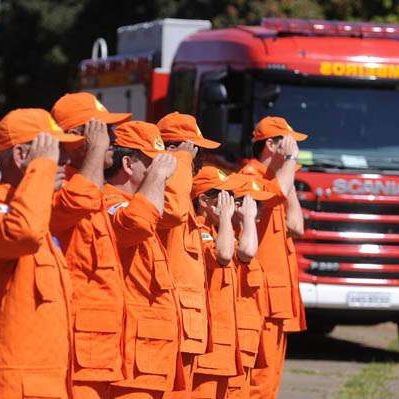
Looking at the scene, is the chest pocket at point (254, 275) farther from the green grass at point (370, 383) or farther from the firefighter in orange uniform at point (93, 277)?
the green grass at point (370, 383)

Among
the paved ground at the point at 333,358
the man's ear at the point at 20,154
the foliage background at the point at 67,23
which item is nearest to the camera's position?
the man's ear at the point at 20,154

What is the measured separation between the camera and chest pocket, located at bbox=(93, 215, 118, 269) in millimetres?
7023

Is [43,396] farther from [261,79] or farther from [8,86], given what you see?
[8,86]

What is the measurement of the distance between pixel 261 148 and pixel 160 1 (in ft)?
79.8

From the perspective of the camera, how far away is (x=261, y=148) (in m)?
10.8

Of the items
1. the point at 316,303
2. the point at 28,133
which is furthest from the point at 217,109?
the point at 28,133

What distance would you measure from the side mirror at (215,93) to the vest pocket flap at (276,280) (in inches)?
179

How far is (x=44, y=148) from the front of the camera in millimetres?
5992

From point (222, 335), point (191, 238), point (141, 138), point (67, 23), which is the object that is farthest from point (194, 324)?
point (67, 23)

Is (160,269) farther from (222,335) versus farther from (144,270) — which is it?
(222,335)

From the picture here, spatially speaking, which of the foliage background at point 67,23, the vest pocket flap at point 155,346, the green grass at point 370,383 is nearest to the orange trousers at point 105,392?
the vest pocket flap at point 155,346

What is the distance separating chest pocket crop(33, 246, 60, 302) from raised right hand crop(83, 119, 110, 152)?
0.90 m

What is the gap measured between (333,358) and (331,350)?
0.89 m

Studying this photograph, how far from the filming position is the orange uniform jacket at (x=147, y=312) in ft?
24.1
